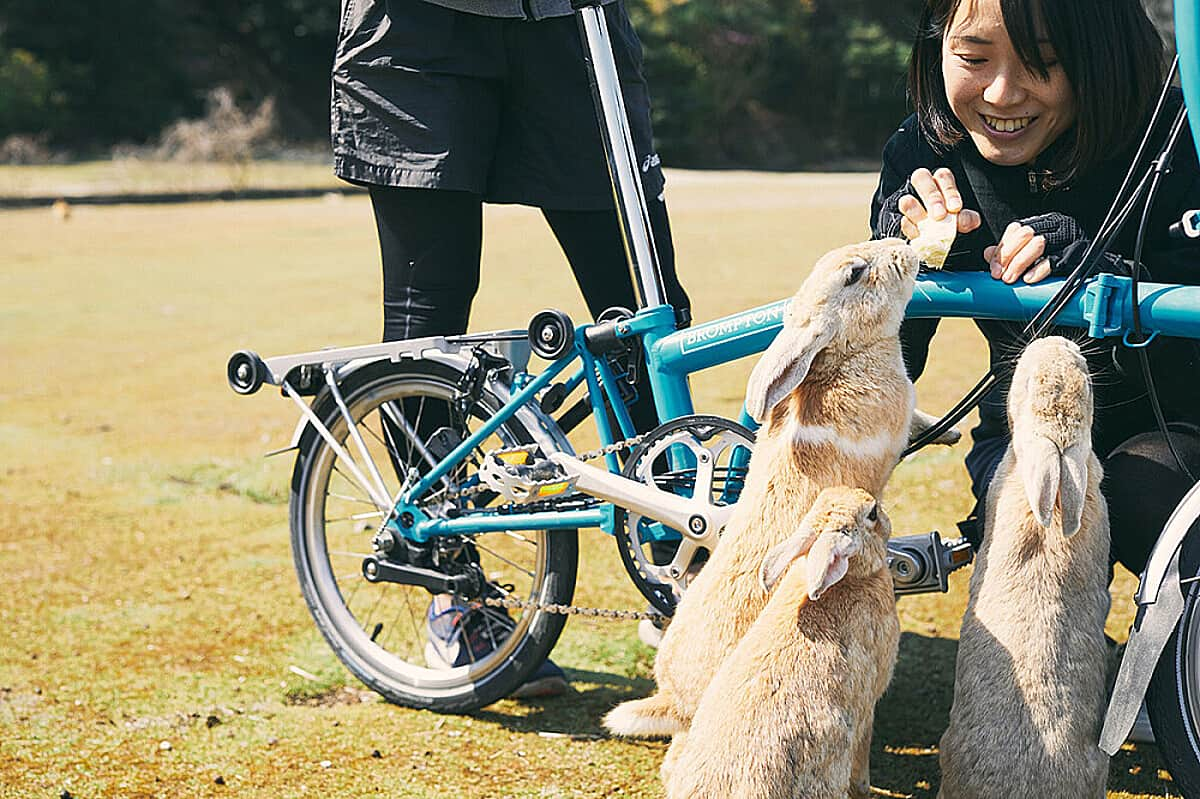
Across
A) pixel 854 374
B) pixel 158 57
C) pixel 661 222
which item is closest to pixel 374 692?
pixel 661 222

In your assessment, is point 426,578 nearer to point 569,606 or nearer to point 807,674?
point 569,606

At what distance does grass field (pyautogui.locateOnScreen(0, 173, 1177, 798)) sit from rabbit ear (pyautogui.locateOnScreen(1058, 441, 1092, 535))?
0.87 m

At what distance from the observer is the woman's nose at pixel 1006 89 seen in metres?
2.75

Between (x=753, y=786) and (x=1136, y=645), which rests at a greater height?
(x=1136, y=645)

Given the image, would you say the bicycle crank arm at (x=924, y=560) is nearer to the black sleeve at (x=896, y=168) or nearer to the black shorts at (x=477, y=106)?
the black sleeve at (x=896, y=168)

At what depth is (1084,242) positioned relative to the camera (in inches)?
104

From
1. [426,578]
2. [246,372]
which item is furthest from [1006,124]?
[246,372]

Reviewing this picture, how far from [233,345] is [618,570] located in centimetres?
535

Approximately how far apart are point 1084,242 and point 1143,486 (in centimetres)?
51

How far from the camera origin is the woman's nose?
9.01ft

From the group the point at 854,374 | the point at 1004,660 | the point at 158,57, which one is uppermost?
the point at 158,57

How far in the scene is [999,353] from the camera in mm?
3031

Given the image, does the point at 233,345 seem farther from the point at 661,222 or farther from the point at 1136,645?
the point at 1136,645

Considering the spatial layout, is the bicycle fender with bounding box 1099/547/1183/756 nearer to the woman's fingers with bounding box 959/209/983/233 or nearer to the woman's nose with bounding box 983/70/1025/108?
the woman's fingers with bounding box 959/209/983/233
